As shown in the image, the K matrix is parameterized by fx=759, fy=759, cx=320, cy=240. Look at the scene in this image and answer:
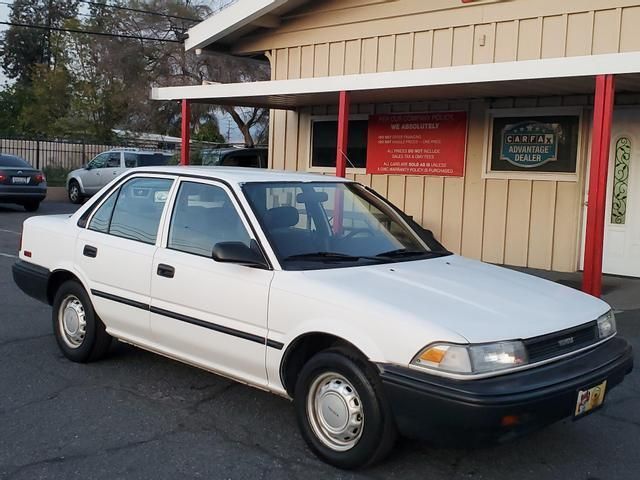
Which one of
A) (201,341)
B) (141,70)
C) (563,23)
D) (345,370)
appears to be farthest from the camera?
(141,70)

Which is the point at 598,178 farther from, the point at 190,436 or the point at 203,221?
the point at 190,436

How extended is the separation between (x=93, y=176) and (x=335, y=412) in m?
19.3

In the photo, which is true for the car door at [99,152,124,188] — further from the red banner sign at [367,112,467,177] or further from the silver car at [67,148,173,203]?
the red banner sign at [367,112,467,177]

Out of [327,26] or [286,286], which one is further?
[327,26]

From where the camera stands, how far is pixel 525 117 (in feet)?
35.4

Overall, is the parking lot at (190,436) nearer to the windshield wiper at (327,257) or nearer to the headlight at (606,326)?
the headlight at (606,326)

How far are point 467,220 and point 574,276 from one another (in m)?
1.87

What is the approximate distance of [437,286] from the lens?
167 inches

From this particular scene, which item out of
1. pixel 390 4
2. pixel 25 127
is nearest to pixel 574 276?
pixel 390 4

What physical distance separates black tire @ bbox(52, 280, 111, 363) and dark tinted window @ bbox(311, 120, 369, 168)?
7.31 meters

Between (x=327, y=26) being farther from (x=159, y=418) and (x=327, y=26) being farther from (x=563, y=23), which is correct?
(x=159, y=418)

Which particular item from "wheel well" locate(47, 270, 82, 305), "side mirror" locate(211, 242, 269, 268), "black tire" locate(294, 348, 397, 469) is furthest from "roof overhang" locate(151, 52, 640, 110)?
"black tire" locate(294, 348, 397, 469)

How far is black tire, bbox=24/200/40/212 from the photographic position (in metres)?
18.5

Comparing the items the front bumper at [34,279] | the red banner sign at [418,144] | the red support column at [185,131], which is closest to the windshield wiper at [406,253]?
the front bumper at [34,279]
